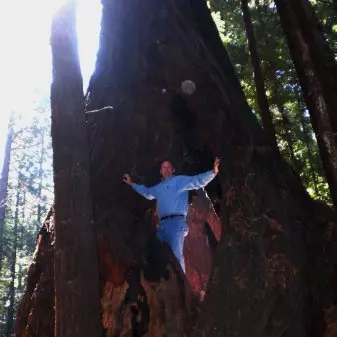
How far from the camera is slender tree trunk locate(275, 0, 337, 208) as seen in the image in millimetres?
4212

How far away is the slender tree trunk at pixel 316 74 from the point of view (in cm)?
421

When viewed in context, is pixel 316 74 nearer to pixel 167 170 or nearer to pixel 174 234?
pixel 167 170

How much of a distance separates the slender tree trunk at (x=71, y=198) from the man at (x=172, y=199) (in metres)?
1.07

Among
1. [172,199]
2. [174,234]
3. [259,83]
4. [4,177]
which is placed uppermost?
[4,177]

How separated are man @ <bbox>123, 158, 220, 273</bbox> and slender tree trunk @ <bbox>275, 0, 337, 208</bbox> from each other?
4.05 feet

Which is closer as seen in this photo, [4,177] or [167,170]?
[167,170]

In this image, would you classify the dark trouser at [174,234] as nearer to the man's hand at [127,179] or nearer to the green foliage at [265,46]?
the man's hand at [127,179]

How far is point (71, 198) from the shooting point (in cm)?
356

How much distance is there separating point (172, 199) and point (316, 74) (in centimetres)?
201

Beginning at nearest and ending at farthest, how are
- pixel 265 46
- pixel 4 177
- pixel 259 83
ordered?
pixel 259 83, pixel 265 46, pixel 4 177

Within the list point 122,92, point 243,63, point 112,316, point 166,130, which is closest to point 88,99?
point 122,92

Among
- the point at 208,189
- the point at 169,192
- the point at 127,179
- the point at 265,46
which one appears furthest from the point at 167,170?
the point at 265,46

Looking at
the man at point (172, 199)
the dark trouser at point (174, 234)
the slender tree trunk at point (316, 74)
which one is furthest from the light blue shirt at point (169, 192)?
the slender tree trunk at point (316, 74)

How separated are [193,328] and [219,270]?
546 millimetres
